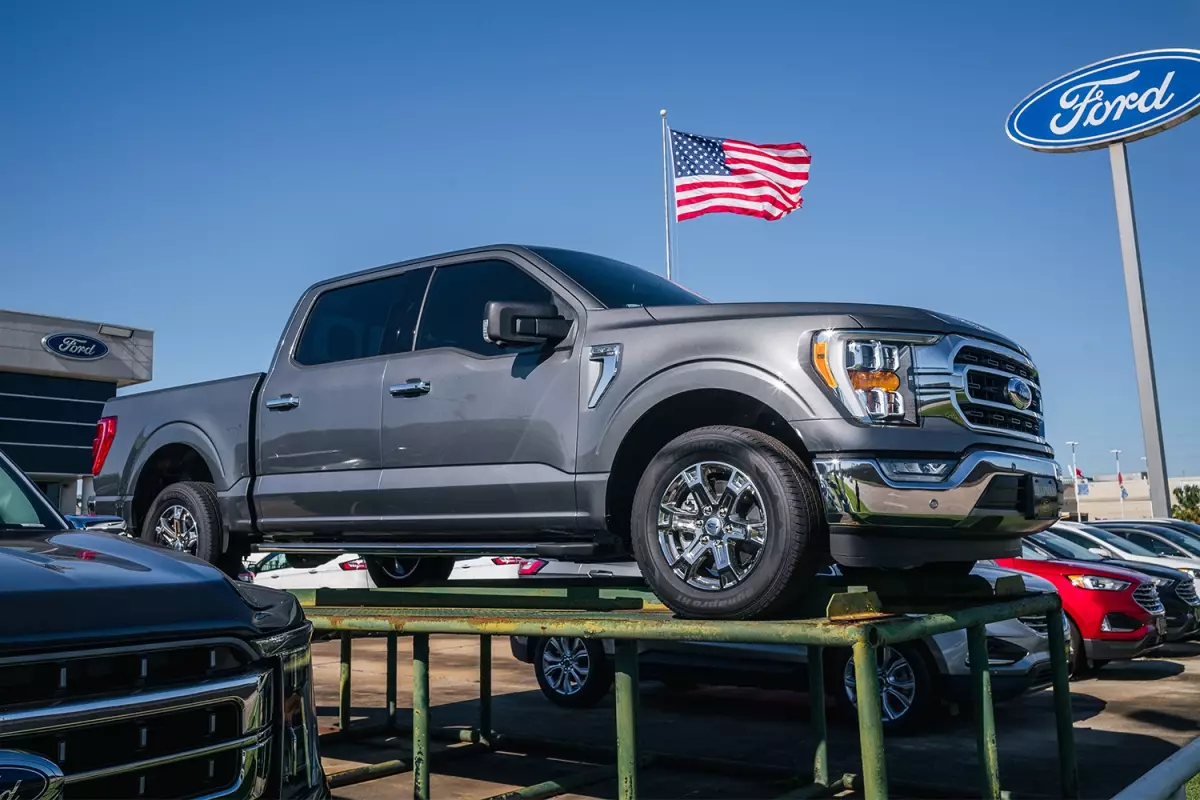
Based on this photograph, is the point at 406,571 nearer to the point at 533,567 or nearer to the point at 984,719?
the point at 533,567

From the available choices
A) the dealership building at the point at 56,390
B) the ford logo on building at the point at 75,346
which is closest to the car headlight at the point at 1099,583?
the dealership building at the point at 56,390

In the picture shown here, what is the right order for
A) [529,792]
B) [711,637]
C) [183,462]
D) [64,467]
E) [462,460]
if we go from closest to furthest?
[711,637], [462,460], [529,792], [183,462], [64,467]

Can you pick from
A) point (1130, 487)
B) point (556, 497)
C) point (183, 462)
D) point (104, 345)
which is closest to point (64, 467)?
point (104, 345)

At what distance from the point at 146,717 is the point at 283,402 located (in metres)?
4.11

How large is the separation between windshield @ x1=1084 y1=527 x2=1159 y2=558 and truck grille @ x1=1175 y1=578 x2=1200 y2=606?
6.06ft

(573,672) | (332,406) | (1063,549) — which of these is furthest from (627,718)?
(1063,549)

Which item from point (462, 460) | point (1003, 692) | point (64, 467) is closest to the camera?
point (462, 460)

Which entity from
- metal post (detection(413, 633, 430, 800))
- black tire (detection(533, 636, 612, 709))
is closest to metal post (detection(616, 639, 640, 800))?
metal post (detection(413, 633, 430, 800))

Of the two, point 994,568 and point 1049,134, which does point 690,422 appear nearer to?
point 994,568

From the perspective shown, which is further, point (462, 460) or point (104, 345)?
point (104, 345)

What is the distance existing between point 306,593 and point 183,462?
1268 mm

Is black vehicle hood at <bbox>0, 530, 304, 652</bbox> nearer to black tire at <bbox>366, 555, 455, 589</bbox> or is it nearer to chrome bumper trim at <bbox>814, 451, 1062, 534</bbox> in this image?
chrome bumper trim at <bbox>814, 451, 1062, 534</bbox>

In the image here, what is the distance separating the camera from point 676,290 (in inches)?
236

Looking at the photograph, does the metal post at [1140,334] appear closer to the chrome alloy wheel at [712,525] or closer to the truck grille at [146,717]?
the chrome alloy wheel at [712,525]
